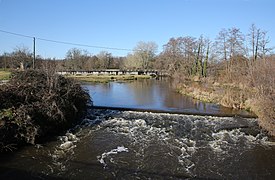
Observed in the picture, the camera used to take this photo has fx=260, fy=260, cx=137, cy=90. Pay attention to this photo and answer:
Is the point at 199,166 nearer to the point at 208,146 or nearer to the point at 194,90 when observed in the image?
the point at 208,146

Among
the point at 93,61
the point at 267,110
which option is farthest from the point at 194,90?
→ the point at 93,61

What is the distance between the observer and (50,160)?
943 cm

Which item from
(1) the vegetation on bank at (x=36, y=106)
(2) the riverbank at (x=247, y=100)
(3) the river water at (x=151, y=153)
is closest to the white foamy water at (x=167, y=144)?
(3) the river water at (x=151, y=153)

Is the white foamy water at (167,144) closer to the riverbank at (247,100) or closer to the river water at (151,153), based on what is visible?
the river water at (151,153)

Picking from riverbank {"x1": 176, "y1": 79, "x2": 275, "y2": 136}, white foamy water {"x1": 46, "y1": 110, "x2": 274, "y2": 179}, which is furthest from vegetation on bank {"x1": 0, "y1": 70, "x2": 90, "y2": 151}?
riverbank {"x1": 176, "y1": 79, "x2": 275, "y2": 136}

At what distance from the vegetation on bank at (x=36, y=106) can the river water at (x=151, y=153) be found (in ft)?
2.08

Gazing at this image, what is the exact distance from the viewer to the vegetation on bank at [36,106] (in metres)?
10.7

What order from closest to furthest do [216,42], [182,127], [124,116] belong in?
[182,127], [124,116], [216,42]

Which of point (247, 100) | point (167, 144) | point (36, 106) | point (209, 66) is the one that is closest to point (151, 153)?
point (167, 144)

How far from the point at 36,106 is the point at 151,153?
5.89m

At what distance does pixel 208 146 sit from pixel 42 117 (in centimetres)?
763

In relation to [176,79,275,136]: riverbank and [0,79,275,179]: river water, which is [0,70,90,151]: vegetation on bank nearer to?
[0,79,275,179]: river water

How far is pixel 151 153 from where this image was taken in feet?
33.9

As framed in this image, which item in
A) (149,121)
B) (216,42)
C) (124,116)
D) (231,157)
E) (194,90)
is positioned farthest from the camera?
(216,42)
